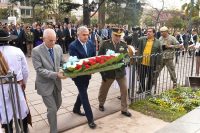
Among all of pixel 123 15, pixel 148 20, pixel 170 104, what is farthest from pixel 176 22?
pixel 170 104

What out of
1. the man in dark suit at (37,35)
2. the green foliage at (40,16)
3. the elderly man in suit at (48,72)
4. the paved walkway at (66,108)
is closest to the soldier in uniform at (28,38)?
the man in dark suit at (37,35)

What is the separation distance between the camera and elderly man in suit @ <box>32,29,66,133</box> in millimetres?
4738

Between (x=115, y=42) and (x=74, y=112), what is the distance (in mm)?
1700

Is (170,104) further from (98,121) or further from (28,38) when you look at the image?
(28,38)

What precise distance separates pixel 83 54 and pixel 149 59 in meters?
2.27

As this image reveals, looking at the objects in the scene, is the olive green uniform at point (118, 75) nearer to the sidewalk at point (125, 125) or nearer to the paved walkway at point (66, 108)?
the sidewalk at point (125, 125)

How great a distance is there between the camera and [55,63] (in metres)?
4.98

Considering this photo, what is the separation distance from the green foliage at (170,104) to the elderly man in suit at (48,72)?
7.36 ft

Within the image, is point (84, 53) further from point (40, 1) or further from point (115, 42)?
point (40, 1)

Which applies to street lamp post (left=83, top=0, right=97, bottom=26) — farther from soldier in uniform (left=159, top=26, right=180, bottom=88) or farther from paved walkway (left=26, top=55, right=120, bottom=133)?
soldier in uniform (left=159, top=26, right=180, bottom=88)

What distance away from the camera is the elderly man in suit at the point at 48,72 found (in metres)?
4.74

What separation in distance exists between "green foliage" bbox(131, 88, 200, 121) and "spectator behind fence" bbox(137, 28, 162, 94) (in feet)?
1.47

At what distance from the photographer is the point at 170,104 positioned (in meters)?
6.79

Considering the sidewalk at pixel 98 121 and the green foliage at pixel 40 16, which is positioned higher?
the green foliage at pixel 40 16
